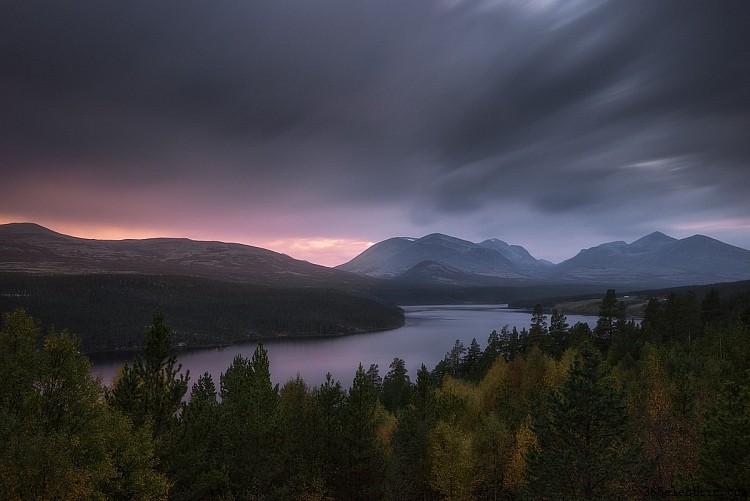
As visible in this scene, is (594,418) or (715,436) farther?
(594,418)

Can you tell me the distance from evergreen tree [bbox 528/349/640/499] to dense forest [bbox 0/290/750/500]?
0.09 m

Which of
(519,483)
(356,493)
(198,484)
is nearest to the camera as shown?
(198,484)

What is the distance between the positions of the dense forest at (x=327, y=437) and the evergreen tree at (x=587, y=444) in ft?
0.29

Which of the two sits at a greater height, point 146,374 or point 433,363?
point 146,374

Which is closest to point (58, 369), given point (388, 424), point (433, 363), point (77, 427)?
point (77, 427)

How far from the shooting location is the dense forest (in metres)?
16.3

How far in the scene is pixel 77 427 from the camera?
731 inches

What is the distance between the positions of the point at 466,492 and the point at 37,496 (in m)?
27.3

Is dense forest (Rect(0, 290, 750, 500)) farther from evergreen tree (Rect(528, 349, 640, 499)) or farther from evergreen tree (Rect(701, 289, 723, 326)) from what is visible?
evergreen tree (Rect(701, 289, 723, 326))

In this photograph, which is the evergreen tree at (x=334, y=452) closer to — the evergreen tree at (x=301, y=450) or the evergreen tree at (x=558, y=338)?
the evergreen tree at (x=301, y=450)

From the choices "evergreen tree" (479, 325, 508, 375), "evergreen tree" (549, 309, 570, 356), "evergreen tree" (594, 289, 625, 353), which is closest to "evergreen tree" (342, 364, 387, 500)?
"evergreen tree" (479, 325, 508, 375)

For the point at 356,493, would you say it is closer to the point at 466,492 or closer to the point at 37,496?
the point at 466,492

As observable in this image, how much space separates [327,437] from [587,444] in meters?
17.9

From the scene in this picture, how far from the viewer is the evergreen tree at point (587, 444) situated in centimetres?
1928
